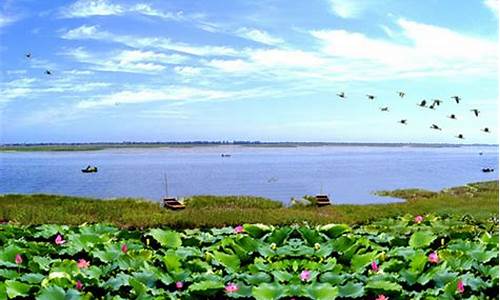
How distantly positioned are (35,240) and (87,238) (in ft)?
3.57

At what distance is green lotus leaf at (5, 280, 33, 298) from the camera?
503 centimetres

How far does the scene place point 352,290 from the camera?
5031 millimetres

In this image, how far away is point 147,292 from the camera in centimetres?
514

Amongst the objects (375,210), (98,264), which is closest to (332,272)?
(98,264)

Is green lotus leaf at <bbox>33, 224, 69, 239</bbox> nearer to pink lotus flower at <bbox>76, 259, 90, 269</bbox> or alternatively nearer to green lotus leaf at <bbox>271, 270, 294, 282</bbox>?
pink lotus flower at <bbox>76, 259, 90, 269</bbox>

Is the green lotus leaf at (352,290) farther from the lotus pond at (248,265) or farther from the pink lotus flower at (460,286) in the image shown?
the pink lotus flower at (460,286)

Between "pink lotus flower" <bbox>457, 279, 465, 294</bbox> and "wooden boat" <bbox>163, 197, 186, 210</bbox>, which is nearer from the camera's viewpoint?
"pink lotus flower" <bbox>457, 279, 465, 294</bbox>

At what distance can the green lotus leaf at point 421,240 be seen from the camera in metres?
6.65

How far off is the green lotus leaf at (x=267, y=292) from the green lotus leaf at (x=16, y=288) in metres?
1.91

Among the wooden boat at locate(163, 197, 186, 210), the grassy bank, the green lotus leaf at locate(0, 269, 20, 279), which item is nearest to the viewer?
the green lotus leaf at locate(0, 269, 20, 279)

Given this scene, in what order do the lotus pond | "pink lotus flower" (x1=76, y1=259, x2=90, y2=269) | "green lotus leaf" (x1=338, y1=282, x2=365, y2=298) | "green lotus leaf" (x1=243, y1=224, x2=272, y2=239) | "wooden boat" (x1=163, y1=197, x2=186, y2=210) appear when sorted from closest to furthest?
"green lotus leaf" (x1=338, y1=282, x2=365, y2=298)
the lotus pond
"pink lotus flower" (x1=76, y1=259, x2=90, y2=269)
"green lotus leaf" (x1=243, y1=224, x2=272, y2=239)
"wooden boat" (x1=163, y1=197, x2=186, y2=210)

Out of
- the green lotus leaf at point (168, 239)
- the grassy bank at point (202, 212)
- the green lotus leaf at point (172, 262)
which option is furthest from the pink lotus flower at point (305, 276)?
the grassy bank at point (202, 212)

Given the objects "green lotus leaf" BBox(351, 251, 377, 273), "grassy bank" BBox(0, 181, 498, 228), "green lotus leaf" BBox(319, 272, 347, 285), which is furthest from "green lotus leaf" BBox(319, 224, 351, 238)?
"grassy bank" BBox(0, 181, 498, 228)

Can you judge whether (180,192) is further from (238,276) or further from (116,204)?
(238,276)
